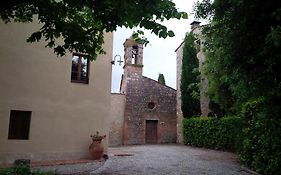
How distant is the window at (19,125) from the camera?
1009 centimetres

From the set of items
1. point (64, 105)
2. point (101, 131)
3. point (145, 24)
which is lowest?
point (101, 131)

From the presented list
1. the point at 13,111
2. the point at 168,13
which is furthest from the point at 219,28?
the point at 13,111

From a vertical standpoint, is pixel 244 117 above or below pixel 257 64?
below

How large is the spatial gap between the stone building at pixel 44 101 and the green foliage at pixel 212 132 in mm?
7416

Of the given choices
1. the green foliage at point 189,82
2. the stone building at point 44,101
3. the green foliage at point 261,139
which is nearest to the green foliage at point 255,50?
the green foliage at point 261,139

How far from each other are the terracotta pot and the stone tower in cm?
1230

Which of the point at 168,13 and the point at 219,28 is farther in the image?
the point at 219,28

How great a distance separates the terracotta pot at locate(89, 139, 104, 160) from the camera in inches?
444

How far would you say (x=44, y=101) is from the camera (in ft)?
35.4

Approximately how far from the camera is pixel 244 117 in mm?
9828

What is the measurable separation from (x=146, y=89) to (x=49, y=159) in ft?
47.8

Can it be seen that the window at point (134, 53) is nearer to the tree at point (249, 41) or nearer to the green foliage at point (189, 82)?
the green foliage at point (189, 82)

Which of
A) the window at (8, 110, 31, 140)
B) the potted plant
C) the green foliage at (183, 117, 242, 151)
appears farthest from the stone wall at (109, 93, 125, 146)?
the window at (8, 110, 31, 140)

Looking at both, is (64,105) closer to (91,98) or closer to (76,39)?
(91,98)
